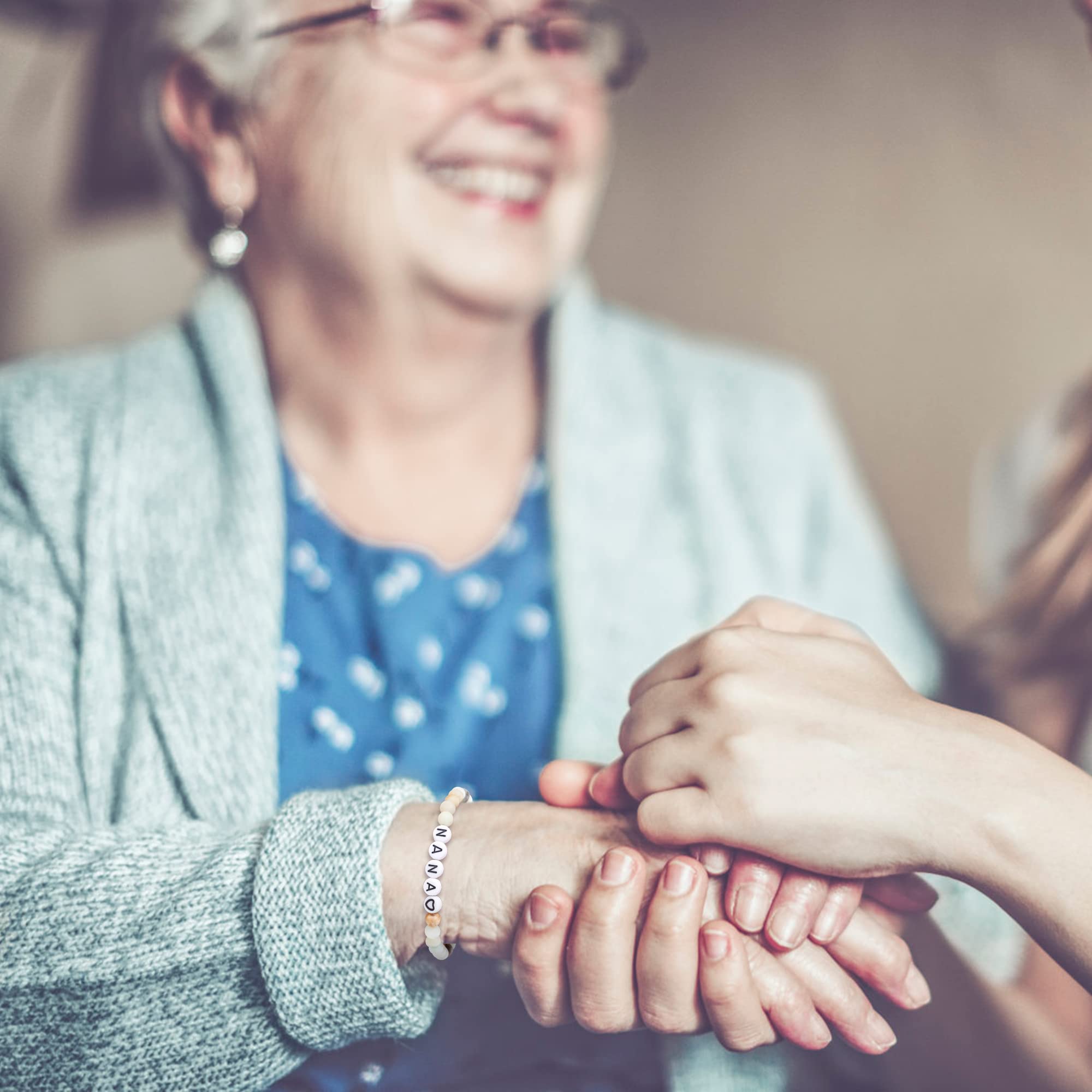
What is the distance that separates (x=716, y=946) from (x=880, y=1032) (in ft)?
0.54

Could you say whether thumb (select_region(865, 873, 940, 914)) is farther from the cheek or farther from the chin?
the cheek

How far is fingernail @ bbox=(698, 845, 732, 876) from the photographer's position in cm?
67

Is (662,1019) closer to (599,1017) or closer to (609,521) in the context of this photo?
(599,1017)

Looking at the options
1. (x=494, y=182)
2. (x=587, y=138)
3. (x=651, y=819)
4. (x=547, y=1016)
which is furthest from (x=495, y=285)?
(x=547, y=1016)

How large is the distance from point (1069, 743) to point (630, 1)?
1263 millimetres

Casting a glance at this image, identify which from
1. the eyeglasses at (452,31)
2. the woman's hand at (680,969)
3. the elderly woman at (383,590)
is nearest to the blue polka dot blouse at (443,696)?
the elderly woman at (383,590)

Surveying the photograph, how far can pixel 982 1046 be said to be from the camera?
84cm

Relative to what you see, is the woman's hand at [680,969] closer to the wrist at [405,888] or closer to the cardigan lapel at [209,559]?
the wrist at [405,888]

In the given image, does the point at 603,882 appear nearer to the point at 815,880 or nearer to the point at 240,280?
the point at 815,880

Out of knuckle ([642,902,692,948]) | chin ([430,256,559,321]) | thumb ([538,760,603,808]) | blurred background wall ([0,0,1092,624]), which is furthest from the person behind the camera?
blurred background wall ([0,0,1092,624])

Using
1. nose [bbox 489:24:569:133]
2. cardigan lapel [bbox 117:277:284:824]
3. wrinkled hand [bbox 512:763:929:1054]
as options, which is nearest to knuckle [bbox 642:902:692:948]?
wrinkled hand [bbox 512:763:929:1054]

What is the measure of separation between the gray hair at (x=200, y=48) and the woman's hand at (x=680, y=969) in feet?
2.79

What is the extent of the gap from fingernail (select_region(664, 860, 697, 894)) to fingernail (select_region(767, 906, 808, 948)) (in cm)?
8

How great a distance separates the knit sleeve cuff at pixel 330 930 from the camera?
67cm
